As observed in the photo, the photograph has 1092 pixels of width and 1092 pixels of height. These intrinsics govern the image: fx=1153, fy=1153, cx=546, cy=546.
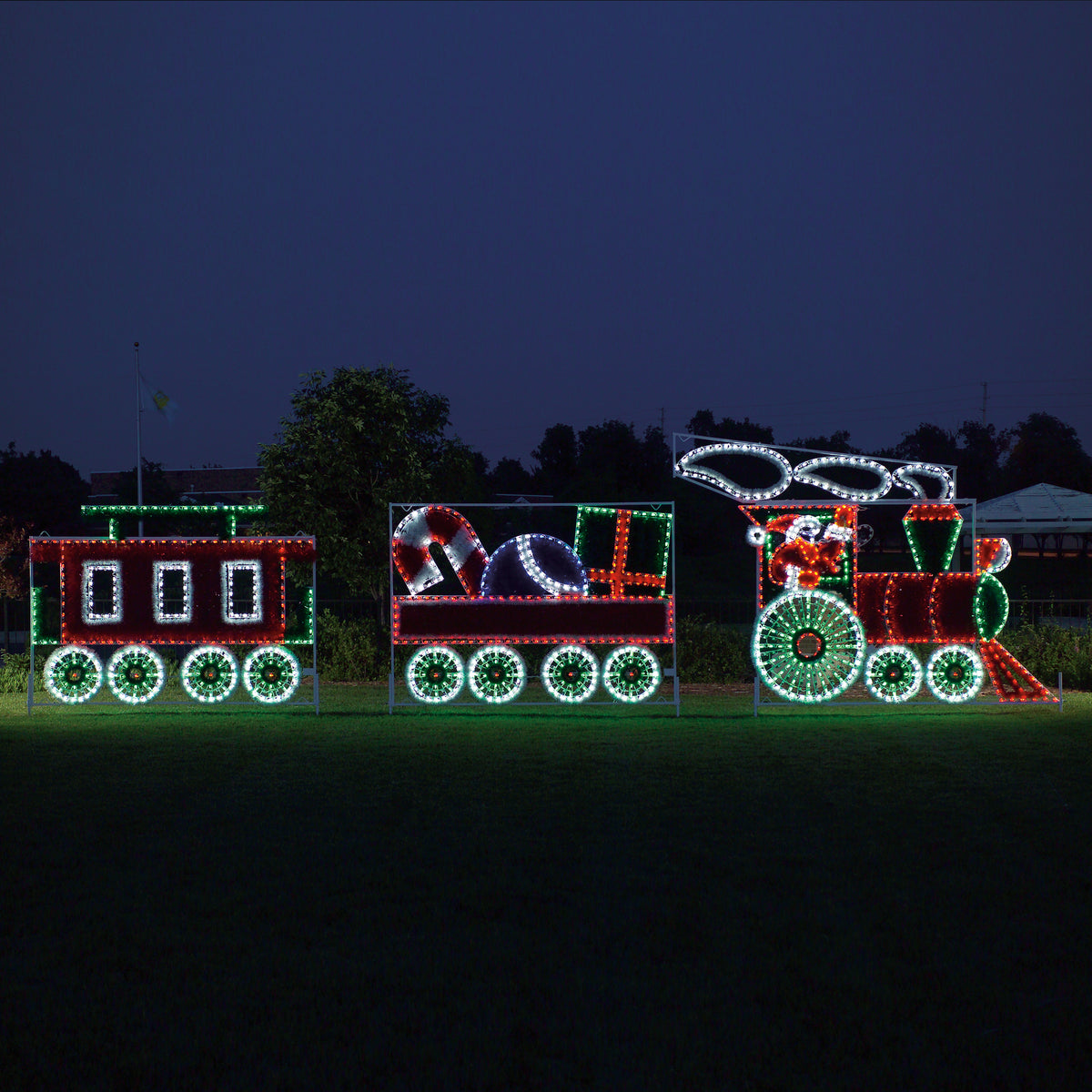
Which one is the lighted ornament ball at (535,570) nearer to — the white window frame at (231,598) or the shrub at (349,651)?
the white window frame at (231,598)

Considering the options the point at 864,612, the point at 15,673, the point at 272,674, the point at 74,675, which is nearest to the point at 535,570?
the point at 272,674

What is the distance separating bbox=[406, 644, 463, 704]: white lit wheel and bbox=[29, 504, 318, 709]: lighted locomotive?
5.07ft

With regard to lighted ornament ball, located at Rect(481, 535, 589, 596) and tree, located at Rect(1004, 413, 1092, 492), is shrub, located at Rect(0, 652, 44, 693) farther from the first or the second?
tree, located at Rect(1004, 413, 1092, 492)

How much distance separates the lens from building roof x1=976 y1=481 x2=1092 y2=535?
2677 cm

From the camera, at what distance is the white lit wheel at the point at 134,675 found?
16.4 meters

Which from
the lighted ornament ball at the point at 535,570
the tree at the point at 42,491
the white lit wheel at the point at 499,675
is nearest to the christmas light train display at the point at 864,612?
the lighted ornament ball at the point at 535,570

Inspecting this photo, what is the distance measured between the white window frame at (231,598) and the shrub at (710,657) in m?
7.41

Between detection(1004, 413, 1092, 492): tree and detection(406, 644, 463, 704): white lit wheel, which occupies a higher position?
detection(1004, 413, 1092, 492): tree

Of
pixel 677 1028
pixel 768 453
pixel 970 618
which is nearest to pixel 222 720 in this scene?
pixel 768 453

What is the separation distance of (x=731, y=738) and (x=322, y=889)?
7086 mm

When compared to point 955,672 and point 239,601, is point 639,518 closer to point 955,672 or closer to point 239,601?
point 955,672

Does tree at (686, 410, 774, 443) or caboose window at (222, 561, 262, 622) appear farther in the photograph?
tree at (686, 410, 774, 443)

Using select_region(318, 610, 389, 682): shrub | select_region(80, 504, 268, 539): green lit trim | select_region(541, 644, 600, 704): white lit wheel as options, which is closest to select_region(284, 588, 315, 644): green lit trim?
select_region(80, 504, 268, 539): green lit trim

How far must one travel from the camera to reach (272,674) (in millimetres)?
16438
